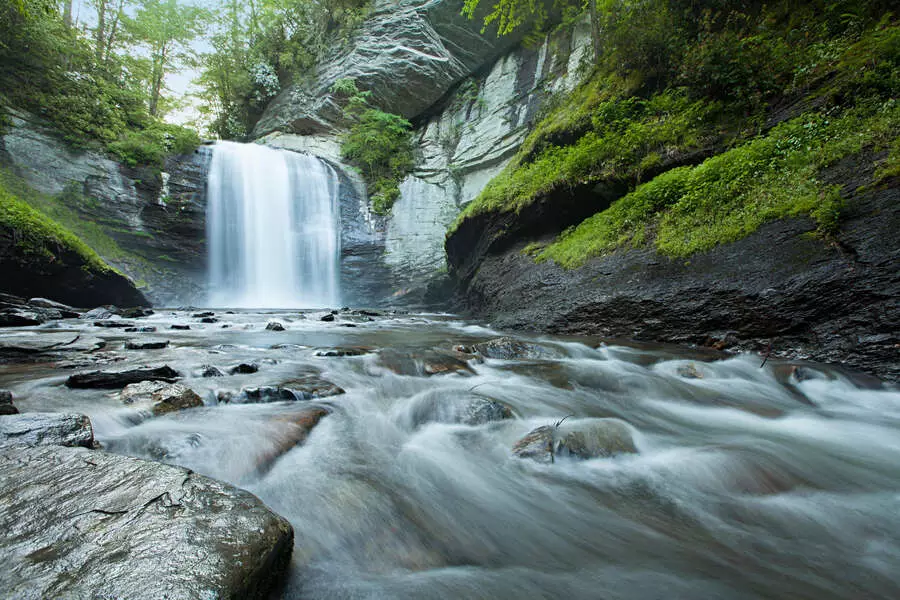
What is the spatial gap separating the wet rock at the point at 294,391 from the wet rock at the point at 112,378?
85 cm

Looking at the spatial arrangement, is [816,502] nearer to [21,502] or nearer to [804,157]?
[21,502]

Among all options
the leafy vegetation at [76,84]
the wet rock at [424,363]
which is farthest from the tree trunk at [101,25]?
the wet rock at [424,363]

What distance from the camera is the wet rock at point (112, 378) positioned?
9.53 ft

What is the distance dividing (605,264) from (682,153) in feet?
7.99

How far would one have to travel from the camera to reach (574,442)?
2.29 metres

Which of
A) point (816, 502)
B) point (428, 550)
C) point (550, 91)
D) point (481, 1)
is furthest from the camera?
point (481, 1)

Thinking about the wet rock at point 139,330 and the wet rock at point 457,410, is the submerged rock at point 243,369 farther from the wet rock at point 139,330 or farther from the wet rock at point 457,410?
the wet rock at point 139,330

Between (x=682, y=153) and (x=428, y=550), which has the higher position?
(x=682, y=153)

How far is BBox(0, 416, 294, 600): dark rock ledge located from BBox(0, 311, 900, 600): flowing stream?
11.5 inches

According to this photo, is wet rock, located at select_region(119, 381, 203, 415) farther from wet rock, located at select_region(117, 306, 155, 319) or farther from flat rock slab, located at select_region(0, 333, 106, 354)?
wet rock, located at select_region(117, 306, 155, 319)

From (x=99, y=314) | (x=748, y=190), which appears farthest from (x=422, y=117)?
(x=748, y=190)

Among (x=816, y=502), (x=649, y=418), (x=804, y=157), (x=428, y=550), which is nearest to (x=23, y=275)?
(x=428, y=550)

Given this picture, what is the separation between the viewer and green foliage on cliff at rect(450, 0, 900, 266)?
4.56 metres

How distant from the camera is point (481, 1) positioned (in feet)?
56.0
